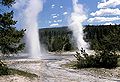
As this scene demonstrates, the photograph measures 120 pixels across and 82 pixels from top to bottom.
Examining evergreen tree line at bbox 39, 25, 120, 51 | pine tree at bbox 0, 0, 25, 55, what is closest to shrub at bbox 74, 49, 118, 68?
evergreen tree line at bbox 39, 25, 120, 51

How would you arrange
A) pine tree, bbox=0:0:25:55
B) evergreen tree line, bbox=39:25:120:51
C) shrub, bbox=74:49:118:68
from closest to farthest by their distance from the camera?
pine tree, bbox=0:0:25:55 → shrub, bbox=74:49:118:68 → evergreen tree line, bbox=39:25:120:51

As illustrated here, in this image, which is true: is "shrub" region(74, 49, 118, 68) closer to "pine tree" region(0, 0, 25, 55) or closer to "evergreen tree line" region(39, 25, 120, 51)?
"evergreen tree line" region(39, 25, 120, 51)

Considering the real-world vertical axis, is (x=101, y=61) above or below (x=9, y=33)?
below

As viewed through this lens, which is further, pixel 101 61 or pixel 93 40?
Answer: pixel 93 40

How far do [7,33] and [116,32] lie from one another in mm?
18482

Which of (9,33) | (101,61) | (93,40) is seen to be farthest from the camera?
(93,40)

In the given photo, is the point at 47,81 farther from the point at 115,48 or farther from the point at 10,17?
the point at 115,48

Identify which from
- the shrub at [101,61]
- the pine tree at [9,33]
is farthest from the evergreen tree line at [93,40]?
the pine tree at [9,33]

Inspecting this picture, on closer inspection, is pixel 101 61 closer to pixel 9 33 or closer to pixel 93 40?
pixel 93 40

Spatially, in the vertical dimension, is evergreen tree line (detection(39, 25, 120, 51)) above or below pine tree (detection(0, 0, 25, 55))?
below

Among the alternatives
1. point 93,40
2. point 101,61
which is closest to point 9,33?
point 101,61

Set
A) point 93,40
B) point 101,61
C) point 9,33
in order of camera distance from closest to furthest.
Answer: point 9,33
point 101,61
point 93,40

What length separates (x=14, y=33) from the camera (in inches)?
1073

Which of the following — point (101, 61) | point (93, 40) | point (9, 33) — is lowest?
point (101, 61)
